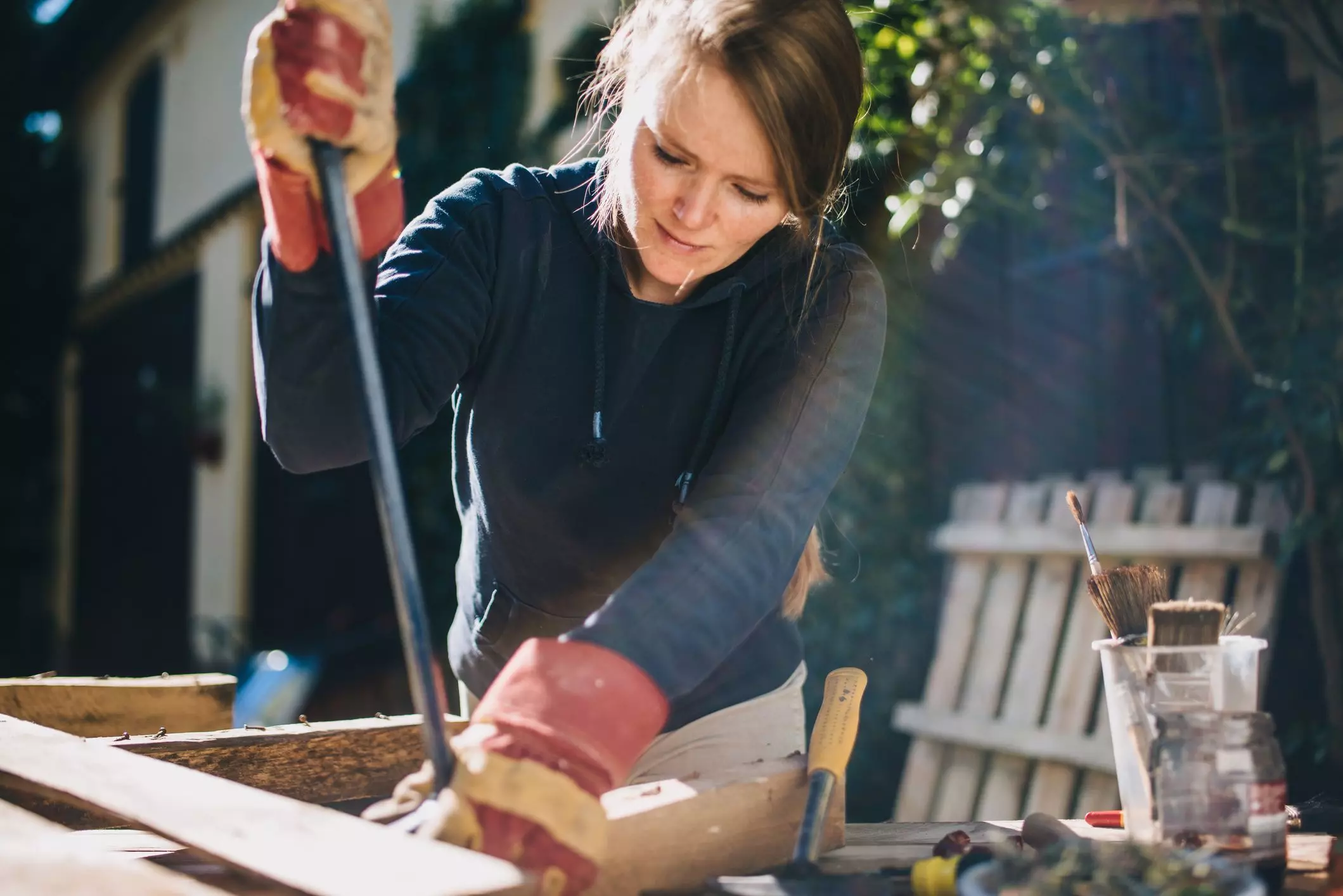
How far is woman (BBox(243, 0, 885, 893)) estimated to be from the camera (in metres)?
1.16

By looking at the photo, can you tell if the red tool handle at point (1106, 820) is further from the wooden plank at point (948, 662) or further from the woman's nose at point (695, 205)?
the wooden plank at point (948, 662)

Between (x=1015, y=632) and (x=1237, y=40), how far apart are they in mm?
1813

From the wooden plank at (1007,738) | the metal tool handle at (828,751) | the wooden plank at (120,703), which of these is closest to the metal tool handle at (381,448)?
the metal tool handle at (828,751)

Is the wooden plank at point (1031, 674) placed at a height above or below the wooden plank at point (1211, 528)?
below

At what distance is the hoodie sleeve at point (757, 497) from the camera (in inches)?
49.2

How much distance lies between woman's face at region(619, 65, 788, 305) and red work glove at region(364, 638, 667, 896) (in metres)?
0.63

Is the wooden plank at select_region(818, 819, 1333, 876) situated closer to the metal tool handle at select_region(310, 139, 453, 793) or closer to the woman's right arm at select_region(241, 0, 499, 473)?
the metal tool handle at select_region(310, 139, 453, 793)

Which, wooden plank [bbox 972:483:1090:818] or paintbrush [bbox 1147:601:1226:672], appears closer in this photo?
paintbrush [bbox 1147:601:1226:672]

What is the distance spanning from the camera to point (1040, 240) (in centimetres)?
414

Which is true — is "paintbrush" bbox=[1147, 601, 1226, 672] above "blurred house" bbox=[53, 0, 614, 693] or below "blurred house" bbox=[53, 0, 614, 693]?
below

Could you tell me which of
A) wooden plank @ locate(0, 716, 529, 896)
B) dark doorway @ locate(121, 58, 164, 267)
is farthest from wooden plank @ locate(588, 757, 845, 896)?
dark doorway @ locate(121, 58, 164, 267)

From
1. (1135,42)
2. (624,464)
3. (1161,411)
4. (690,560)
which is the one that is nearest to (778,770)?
(690,560)

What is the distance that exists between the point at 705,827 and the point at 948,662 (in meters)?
2.66

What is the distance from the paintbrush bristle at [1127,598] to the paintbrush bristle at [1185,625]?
121mm
